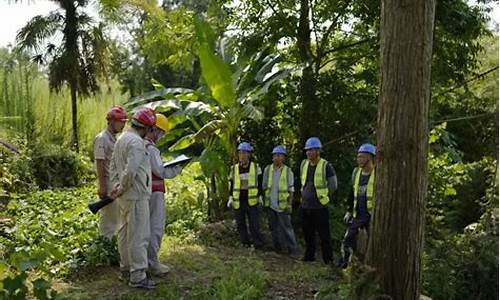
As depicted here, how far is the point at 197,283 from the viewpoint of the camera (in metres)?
6.24

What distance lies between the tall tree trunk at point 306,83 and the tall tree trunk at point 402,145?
4765 mm

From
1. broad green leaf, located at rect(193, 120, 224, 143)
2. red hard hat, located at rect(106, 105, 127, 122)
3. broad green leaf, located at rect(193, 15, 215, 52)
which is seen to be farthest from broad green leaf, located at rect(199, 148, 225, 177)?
red hard hat, located at rect(106, 105, 127, 122)

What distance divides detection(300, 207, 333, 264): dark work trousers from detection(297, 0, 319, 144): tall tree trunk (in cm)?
211

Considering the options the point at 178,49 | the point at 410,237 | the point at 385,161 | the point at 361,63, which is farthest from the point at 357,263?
the point at 178,49

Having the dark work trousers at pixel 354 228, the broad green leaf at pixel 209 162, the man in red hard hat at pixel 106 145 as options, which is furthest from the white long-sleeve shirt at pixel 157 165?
the broad green leaf at pixel 209 162

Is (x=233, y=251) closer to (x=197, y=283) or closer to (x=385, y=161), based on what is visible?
(x=197, y=283)

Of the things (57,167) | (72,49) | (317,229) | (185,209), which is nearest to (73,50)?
(72,49)

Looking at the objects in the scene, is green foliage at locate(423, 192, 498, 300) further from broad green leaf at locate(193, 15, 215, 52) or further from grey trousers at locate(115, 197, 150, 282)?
broad green leaf at locate(193, 15, 215, 52)

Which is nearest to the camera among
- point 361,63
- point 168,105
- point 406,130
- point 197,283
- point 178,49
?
point 406,130

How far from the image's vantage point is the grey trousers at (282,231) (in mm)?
8164

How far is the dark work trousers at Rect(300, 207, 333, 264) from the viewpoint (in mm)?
7652

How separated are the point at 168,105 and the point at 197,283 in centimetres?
347

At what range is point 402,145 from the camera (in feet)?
14.7

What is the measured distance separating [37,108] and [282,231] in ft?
29.8
